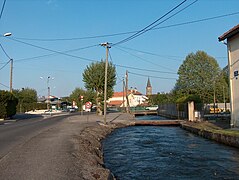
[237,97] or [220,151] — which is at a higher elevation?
[237,97]

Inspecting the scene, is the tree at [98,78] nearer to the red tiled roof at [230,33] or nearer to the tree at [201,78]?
the tree at [201,78]

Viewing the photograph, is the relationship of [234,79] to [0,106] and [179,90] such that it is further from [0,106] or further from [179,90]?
[179,90]

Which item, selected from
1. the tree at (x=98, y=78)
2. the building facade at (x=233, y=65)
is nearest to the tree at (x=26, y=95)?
the tree at (x=98, y=78)

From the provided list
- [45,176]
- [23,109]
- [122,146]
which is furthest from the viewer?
[23,109]

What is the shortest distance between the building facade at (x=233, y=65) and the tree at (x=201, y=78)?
126 ft

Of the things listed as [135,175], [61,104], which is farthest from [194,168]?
[61,104]

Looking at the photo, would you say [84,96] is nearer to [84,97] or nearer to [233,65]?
[84,97]

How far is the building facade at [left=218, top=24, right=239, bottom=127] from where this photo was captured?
19172mm

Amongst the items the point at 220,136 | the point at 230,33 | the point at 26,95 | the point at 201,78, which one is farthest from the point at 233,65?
the point at 26,95

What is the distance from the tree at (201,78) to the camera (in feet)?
193

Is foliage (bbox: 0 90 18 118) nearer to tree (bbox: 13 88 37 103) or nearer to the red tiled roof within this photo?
the red tiled roof

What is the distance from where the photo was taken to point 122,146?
17.2 metres

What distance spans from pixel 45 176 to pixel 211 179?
219 inches

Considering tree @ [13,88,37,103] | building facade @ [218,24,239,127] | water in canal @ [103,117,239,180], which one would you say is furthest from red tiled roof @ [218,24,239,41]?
tree @ [13,88,37,103]
